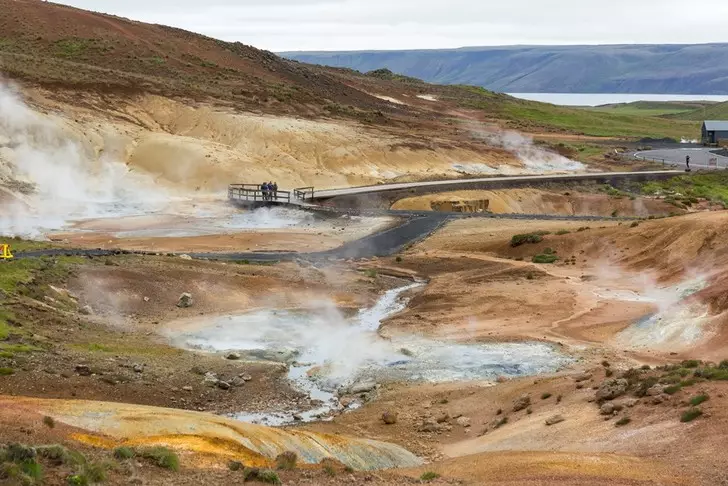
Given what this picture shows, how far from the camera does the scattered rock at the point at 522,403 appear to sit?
82.0 ft

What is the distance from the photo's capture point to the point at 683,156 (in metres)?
105

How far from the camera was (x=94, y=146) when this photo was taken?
70.3m

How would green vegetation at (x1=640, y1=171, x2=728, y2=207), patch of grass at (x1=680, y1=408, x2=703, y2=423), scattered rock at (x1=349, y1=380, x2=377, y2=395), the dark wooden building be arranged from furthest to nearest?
the dark wooden building < green vegetation at (x1=640, y1=171, x2=728, y2=207) < scattered rock at (x1=349, y1=380, x2=377, y2=395) < patch of grass at (x1=680, y1=408, x2=703, y2=423)

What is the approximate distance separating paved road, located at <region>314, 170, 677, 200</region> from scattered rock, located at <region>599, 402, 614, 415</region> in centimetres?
4457

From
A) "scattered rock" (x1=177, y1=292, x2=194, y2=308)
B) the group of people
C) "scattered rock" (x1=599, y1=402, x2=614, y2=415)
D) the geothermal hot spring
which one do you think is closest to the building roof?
the group of people

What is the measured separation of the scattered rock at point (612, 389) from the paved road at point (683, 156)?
Result: 73839 mm

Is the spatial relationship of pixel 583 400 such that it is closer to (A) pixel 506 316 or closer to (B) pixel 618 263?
(A) pixel 506 316

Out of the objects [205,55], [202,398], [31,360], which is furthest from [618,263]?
[205,55]

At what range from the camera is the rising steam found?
58281mm

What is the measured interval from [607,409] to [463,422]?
418cm

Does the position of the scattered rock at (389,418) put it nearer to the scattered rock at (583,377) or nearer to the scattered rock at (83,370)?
the scattered rock at (583,377)

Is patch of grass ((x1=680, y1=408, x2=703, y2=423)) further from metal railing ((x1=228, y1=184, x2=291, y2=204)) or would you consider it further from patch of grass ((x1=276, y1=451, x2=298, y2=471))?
metal railing ((x1=228, y1=184, x2=291, y2=204))

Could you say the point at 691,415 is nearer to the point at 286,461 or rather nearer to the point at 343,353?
the point at 286,461

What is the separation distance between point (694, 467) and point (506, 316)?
20.1 m
